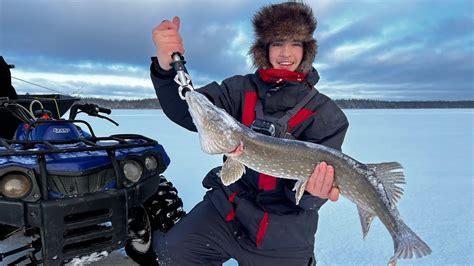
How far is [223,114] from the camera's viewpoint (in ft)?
7.34

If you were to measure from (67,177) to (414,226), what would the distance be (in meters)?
3.53

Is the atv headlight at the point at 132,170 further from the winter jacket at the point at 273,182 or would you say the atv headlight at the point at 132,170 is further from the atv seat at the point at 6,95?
the atv seat at the point at 6,95

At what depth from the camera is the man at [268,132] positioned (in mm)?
2846

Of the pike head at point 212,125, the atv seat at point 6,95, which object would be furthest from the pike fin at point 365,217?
the atv seat at point 6,95

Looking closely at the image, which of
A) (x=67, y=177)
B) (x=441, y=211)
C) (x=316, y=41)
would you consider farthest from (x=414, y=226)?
(x=67, y=177)

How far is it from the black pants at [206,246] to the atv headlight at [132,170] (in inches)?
18.9

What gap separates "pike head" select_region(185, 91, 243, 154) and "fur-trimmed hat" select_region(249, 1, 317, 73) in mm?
1124

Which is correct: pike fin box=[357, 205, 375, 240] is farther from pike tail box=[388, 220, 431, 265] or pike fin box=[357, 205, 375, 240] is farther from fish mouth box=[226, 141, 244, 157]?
fish mouth box=[226, 141, 244, 157]

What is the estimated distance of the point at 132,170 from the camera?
3068mm

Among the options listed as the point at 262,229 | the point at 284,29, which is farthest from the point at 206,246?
the point at 284,29

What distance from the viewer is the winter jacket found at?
9.34 ft

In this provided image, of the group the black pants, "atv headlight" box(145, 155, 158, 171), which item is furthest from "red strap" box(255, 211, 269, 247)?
"atv headlight" box(145, 155, 158, 171)

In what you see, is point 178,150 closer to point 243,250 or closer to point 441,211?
point 441,211

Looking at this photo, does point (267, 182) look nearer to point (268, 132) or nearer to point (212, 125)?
point (268, 132)
